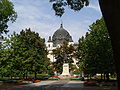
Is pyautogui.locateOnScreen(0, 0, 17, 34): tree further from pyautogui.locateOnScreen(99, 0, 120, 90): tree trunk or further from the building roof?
the building roof

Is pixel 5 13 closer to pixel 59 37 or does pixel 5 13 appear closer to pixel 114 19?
pixel 114 19

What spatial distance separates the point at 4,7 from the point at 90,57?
1711cm

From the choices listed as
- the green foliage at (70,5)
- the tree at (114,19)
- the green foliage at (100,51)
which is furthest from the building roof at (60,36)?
the tree at (114,19)

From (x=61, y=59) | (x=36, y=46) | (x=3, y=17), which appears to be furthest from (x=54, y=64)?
(x=3, y=17)

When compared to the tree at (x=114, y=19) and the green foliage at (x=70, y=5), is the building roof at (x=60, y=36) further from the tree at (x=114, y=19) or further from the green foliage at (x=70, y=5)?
the tree at (x=114, y=19)

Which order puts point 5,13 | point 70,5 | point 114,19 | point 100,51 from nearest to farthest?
point 114,19 → point 70,5 → point 5,13 → point 100,51

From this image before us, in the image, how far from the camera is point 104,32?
2967 centimetres

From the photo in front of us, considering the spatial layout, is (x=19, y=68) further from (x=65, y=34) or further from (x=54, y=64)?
→ (x=65, y=34)

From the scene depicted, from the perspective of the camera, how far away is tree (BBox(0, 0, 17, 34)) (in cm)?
2239

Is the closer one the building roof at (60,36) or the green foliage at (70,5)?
the green foliage at (70,5)

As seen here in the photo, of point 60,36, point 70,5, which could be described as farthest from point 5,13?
point 60,36

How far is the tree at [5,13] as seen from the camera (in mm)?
22391

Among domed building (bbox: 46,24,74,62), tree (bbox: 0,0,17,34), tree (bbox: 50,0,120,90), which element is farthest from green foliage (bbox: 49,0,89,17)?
domed building (bbox: 46,24,74,62)

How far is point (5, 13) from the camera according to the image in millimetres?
22594
